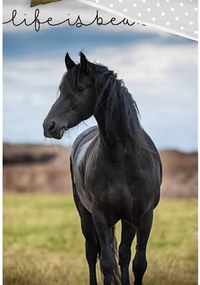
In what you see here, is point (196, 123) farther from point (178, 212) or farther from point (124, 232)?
point (124, 232)

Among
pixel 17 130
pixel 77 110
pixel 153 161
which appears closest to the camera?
A: pixel 77 110

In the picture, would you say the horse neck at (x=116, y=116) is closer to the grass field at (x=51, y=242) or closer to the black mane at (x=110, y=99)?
the black mane at (x=110, y=99)

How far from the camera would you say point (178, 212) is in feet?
6.55

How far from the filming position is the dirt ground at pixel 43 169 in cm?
194

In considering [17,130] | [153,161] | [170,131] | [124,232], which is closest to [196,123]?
[170,131]

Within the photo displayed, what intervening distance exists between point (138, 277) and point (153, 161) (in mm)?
364

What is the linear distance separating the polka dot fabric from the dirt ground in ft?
1.33

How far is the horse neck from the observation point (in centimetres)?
168

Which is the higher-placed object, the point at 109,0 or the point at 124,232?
the point at 109,0

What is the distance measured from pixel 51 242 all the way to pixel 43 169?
0.79 ft

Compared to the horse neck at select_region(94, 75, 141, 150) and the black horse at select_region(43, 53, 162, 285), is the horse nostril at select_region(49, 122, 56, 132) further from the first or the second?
the horse neck at select_region(94, 75, 141, 150)

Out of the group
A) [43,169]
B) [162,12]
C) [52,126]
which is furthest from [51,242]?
[162,12]

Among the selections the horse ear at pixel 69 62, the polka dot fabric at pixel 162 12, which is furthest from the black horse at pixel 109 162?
the polka dot fabric at pixel 162 12

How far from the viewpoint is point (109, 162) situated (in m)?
1.74
